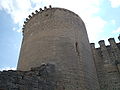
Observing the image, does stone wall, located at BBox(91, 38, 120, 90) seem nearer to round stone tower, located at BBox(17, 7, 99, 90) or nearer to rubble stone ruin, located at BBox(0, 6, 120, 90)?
rubble stone ruin, located at BBox(0, 6, 120, 90)

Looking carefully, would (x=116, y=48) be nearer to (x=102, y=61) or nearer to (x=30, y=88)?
(x=102, y=61)

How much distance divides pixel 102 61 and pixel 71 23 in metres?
3.79

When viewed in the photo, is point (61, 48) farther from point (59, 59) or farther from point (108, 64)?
point (108, 64)

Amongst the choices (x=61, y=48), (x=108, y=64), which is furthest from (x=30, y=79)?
(x=108, y=64)

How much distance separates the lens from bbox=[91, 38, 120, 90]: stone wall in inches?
425

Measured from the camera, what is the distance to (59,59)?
8.51m

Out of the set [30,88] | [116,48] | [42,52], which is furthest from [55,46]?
[116,48]

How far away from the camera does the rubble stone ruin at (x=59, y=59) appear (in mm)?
6906

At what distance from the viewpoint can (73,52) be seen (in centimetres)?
910

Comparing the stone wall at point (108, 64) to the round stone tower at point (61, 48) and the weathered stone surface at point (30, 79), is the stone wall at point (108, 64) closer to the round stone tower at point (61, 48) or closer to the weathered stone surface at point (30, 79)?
the round stone tower at point (61, 48)

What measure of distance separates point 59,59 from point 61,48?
0.76 metres

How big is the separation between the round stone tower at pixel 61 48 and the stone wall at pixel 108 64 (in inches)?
66.6

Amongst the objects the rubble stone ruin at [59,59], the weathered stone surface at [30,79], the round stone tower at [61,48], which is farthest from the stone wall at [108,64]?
the weathered stone surface at [30,79]

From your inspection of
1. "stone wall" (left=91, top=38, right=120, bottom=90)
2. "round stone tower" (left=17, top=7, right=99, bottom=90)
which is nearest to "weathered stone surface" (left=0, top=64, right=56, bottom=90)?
"round stone tower" (left=17, top=7, right=99, bottom=90)
